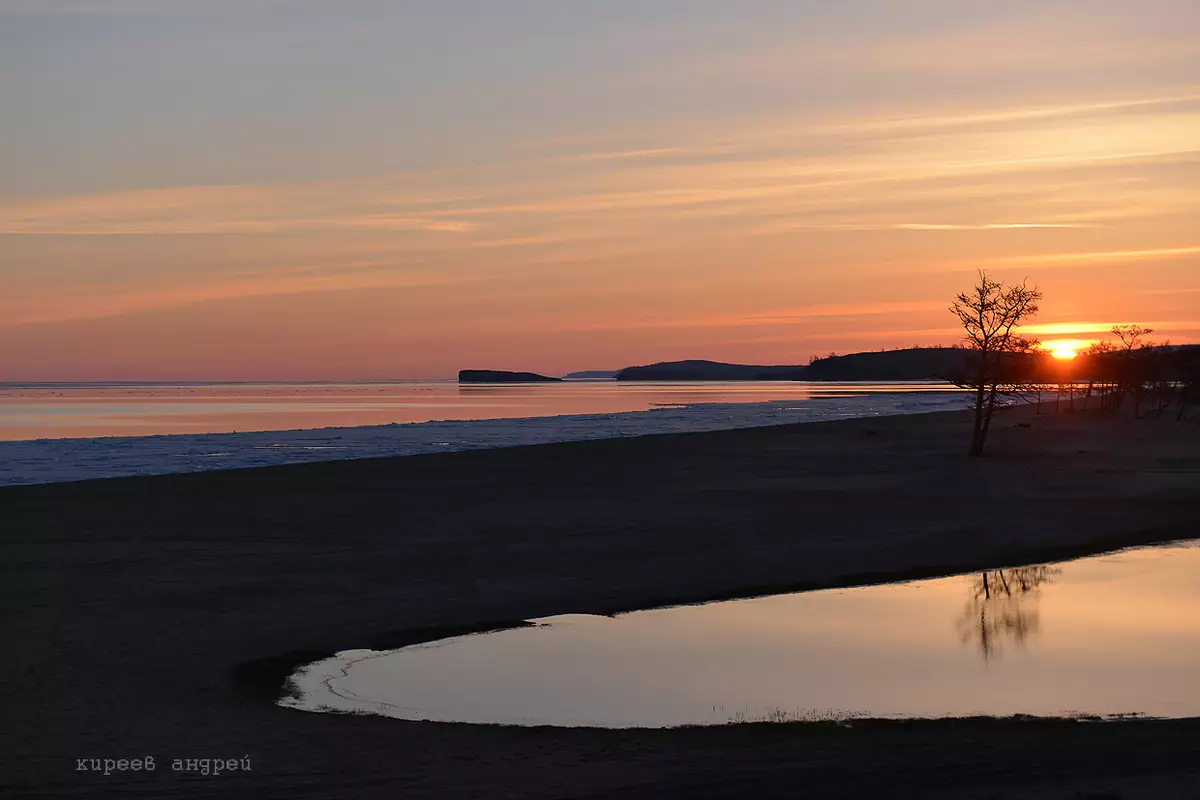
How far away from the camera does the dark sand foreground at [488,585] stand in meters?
8.57

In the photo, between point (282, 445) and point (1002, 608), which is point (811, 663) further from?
point (282, 445)

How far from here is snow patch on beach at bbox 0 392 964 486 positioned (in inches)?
1559

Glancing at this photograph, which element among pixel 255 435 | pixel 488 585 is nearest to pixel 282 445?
pixel 255 435

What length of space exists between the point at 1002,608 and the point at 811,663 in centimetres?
437

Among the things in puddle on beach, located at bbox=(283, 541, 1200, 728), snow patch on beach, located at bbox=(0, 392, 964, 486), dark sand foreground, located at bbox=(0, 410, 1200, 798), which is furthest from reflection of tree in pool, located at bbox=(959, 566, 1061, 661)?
snow patch on beach, located at bbox=(0, 392, 964, 486)

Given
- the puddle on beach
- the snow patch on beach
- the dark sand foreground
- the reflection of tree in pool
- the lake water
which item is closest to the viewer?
the dark sand foreground

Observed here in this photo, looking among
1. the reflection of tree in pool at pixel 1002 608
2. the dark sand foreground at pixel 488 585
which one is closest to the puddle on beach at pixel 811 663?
the reflection of tree in pool at pixel 1002 608

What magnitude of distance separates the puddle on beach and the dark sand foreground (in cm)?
66

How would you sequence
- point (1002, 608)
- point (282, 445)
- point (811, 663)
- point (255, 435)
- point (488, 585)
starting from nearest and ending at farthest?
point (811, 663), point (1002, 608), point (488, 585), point (282, 445), point (255, 435)

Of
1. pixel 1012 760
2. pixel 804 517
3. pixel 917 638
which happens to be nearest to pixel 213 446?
pixel 804 517

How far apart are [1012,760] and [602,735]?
308 centimetres

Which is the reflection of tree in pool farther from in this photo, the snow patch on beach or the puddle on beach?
the snow patch on beach

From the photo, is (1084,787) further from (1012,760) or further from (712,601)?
(712,601)

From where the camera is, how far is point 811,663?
12.5 metres
